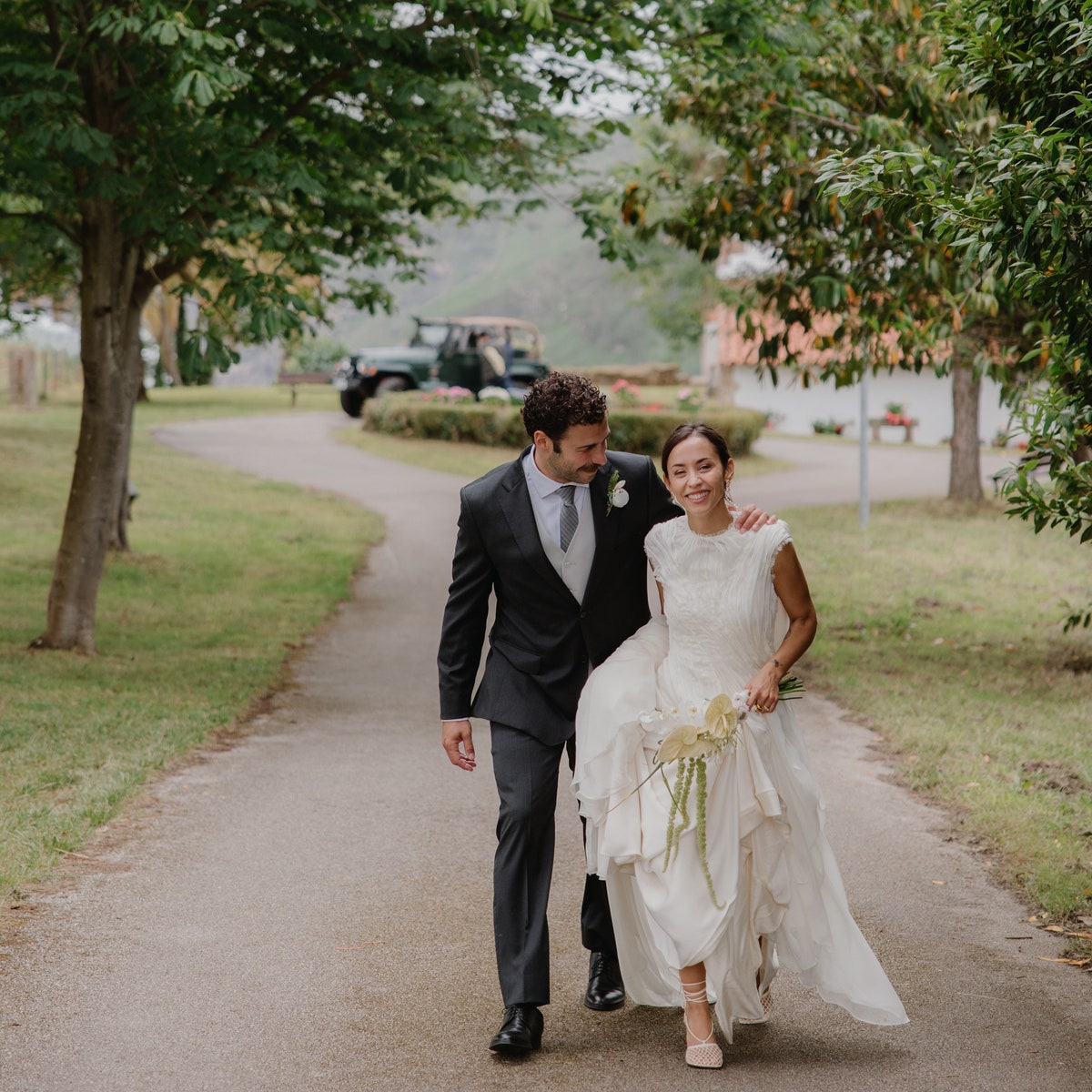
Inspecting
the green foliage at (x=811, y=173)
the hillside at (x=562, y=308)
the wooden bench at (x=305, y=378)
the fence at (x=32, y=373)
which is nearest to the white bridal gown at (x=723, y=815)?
the green foliage at (x=811, y=173)

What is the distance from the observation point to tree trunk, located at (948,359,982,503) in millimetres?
21719

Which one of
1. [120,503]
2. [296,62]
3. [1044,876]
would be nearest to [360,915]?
[1044,876]

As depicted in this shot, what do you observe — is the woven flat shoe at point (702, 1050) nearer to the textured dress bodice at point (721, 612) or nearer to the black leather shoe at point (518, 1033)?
the black leather shoe at point (518, 1033)

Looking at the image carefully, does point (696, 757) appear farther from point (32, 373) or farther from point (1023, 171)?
point (32, 373)

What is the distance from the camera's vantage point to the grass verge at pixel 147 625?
7.07 m

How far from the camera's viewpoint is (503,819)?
433 centimetres

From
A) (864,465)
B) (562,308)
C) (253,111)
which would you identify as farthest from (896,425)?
(562,308)

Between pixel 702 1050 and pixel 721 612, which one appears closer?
pixel 702 1050

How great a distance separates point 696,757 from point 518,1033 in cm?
95

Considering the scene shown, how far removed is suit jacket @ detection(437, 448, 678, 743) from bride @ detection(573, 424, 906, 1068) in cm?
16

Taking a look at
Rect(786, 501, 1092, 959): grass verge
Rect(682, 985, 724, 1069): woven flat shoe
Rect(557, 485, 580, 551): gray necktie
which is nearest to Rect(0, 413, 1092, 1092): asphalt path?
Rect(682, 985, 724, 1069): woven flat shoe

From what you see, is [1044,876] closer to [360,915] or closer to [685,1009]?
[685,1009]

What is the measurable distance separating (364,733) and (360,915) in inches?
126

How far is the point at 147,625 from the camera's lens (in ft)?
39.4
